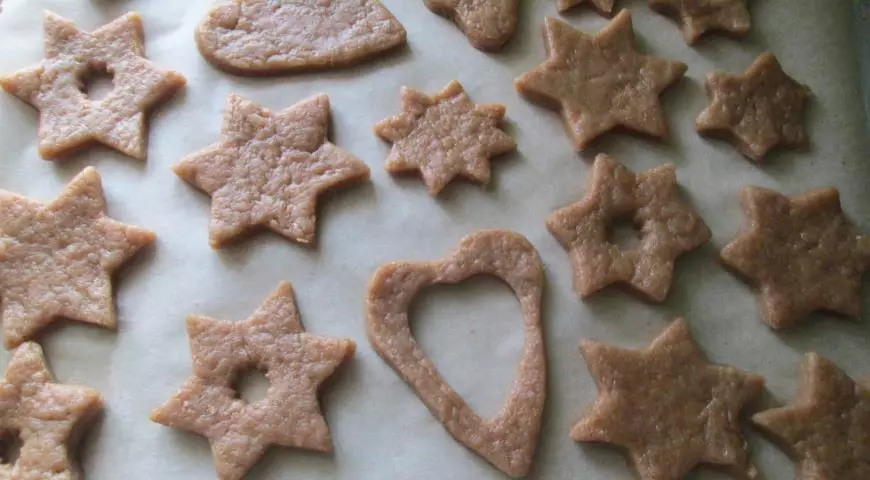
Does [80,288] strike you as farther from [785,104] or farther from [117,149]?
[785,104]

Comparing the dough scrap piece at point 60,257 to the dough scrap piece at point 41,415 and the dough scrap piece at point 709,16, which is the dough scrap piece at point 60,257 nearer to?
the dough scrap piece at point 41,415

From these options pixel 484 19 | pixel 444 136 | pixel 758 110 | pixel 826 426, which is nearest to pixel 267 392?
pixel 444 136

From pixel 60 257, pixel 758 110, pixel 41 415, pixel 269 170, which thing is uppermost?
pixel 758 110

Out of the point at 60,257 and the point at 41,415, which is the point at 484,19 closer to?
the point at 60,257

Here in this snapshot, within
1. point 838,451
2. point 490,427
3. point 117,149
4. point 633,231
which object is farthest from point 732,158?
point 117,149

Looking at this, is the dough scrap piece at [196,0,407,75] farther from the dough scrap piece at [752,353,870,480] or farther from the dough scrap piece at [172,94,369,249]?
the dough scrap piece at [752,353,870,480]

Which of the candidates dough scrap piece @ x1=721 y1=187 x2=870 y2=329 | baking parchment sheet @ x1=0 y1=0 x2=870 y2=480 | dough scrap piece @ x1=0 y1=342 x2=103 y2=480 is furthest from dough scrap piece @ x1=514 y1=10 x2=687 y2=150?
dough scrap piece @ x1=0 y1=342 x2=103 y2=480

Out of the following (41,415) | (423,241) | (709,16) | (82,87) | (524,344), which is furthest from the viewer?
(709,16)
